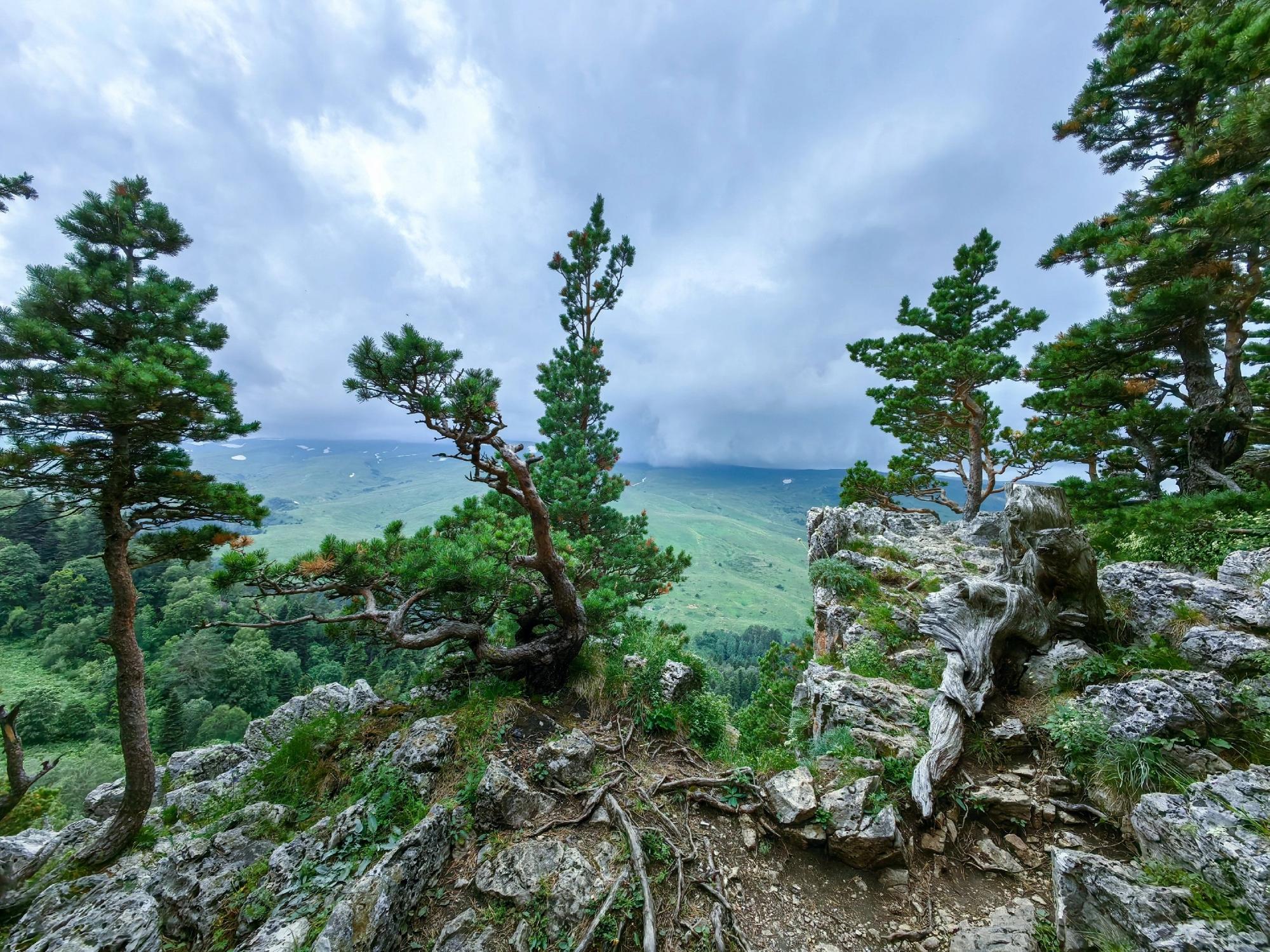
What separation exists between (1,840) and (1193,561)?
23488mm

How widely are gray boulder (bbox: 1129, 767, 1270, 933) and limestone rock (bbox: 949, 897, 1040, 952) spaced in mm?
1239

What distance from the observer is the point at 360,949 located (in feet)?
13.6

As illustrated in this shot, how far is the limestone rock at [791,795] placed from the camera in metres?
5.29

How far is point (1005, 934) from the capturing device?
13.2 ft

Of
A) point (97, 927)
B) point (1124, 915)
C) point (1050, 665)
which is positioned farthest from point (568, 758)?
point (1050, 665)

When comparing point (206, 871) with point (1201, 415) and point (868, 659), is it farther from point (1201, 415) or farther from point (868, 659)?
point (1201, 415)

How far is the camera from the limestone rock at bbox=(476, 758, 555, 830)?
5.51m

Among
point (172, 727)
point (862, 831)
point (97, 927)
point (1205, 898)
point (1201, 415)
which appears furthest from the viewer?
point (172, 727)

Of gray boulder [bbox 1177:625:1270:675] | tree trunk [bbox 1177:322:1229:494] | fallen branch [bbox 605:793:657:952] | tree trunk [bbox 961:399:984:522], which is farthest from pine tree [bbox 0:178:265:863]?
tree trunk [bbox 961:399:984:522]

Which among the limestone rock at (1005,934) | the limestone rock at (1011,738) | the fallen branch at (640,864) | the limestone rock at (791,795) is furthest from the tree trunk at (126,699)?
the limestone rock at (1011,738)

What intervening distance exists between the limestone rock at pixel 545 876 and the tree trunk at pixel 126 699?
26.6 feet

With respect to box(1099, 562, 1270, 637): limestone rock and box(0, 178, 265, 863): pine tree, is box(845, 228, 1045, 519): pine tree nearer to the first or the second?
box(1099, 562, 1270, 637): limestone rock

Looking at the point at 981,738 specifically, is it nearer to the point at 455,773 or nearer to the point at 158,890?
the point at 455,773

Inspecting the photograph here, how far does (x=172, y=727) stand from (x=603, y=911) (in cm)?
5755
